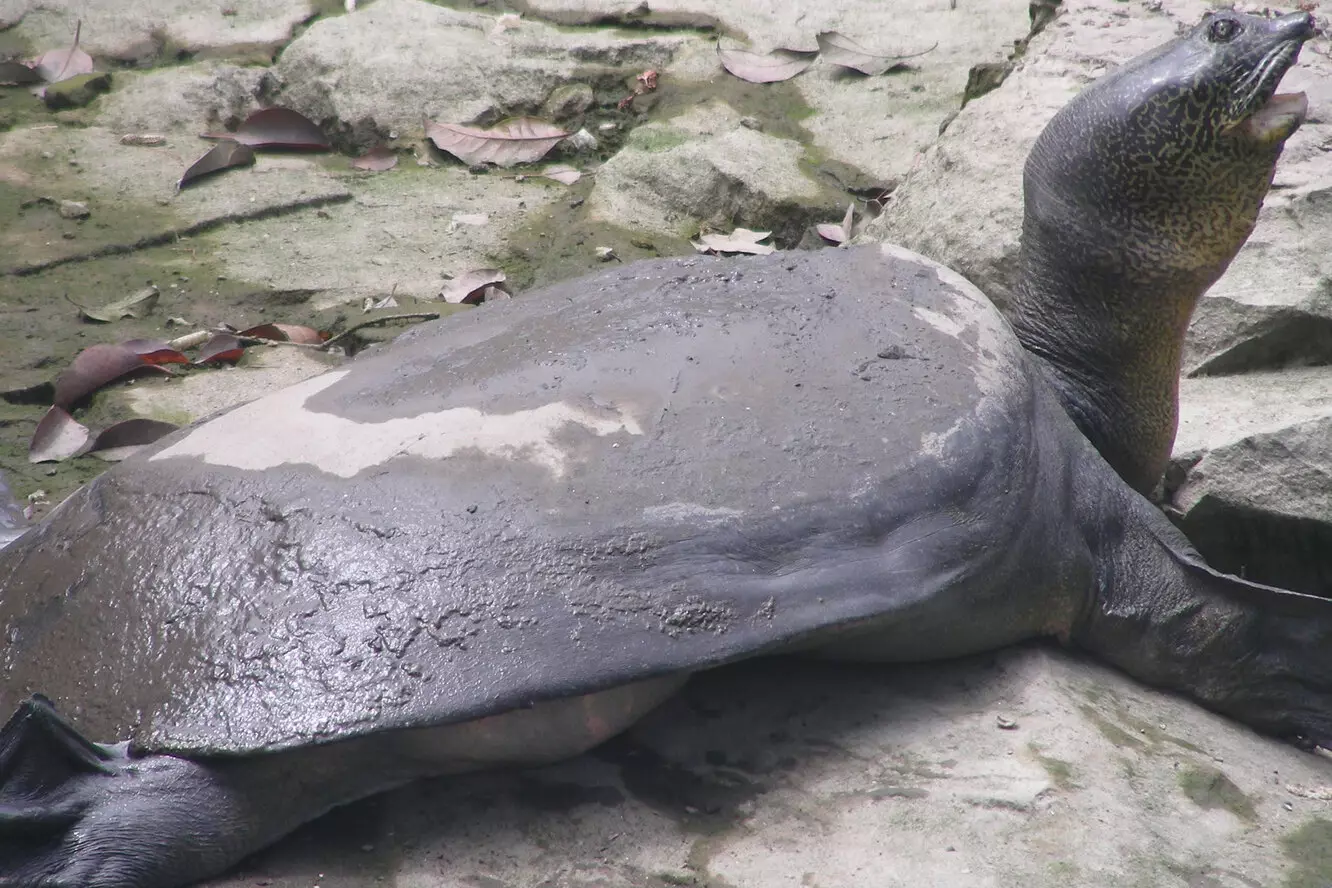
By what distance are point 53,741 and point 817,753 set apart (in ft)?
3.46

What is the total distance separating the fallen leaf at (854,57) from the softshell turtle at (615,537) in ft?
8.37

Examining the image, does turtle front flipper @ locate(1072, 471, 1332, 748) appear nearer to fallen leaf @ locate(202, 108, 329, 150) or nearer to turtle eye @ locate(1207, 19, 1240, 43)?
turtle eye @ locate(1207, 19, 1240, 43)

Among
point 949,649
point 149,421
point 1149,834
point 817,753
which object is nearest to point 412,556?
point 817,753

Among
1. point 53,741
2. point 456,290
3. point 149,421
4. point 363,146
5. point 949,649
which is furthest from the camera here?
point 363,146

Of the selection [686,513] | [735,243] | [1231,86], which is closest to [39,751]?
[686,513]

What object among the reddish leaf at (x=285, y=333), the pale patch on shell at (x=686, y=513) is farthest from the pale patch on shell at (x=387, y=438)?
the reddish leaf at (x=285, y=333)

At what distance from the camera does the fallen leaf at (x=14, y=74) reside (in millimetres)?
4777

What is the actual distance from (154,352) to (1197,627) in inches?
97.8

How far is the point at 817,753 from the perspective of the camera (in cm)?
196

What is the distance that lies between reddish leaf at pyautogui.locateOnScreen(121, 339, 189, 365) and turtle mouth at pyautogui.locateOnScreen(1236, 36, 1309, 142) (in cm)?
249

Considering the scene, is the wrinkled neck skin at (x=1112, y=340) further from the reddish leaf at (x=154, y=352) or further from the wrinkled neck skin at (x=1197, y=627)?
the reddish leaf at (x=154, y=352)

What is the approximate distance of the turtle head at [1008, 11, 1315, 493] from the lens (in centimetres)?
232

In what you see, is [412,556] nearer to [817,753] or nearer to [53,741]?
[53,741]

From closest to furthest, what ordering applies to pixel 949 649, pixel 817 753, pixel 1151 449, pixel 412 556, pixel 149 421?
pixel 412 556
pixel 817 753
pixel 949 649
pixel 1151 449
pixel 149 421
